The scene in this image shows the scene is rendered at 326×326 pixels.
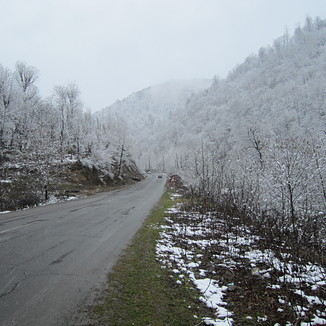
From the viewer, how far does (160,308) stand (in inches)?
152

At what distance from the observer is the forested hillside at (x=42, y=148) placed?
20219 mm

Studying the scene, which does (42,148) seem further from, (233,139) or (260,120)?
(260,120)

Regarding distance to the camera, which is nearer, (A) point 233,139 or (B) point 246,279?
(B) point 246,279

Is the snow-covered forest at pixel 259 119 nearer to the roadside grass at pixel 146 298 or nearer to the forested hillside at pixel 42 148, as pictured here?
the roadside grass at pixel 146 298

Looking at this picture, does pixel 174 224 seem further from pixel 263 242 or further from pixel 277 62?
pixel 277 62

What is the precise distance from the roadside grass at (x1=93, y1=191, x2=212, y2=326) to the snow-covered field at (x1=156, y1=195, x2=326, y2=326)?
27 centimetres

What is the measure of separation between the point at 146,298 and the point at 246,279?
2868mm

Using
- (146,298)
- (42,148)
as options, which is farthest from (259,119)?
(146,298)

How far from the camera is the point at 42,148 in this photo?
20438mm

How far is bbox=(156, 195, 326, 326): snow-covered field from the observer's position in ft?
13.0

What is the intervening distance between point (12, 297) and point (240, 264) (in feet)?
19.0

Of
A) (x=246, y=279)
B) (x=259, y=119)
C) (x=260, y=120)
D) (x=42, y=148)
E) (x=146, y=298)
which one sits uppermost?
(x=259, y=119)

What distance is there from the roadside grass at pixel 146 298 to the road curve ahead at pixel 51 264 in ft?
1.50

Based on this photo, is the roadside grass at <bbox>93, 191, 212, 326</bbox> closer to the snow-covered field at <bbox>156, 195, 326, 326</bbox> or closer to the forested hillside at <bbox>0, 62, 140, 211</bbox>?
the snow-covered field at <bbox>156, 195, 326, 326</bbox>
